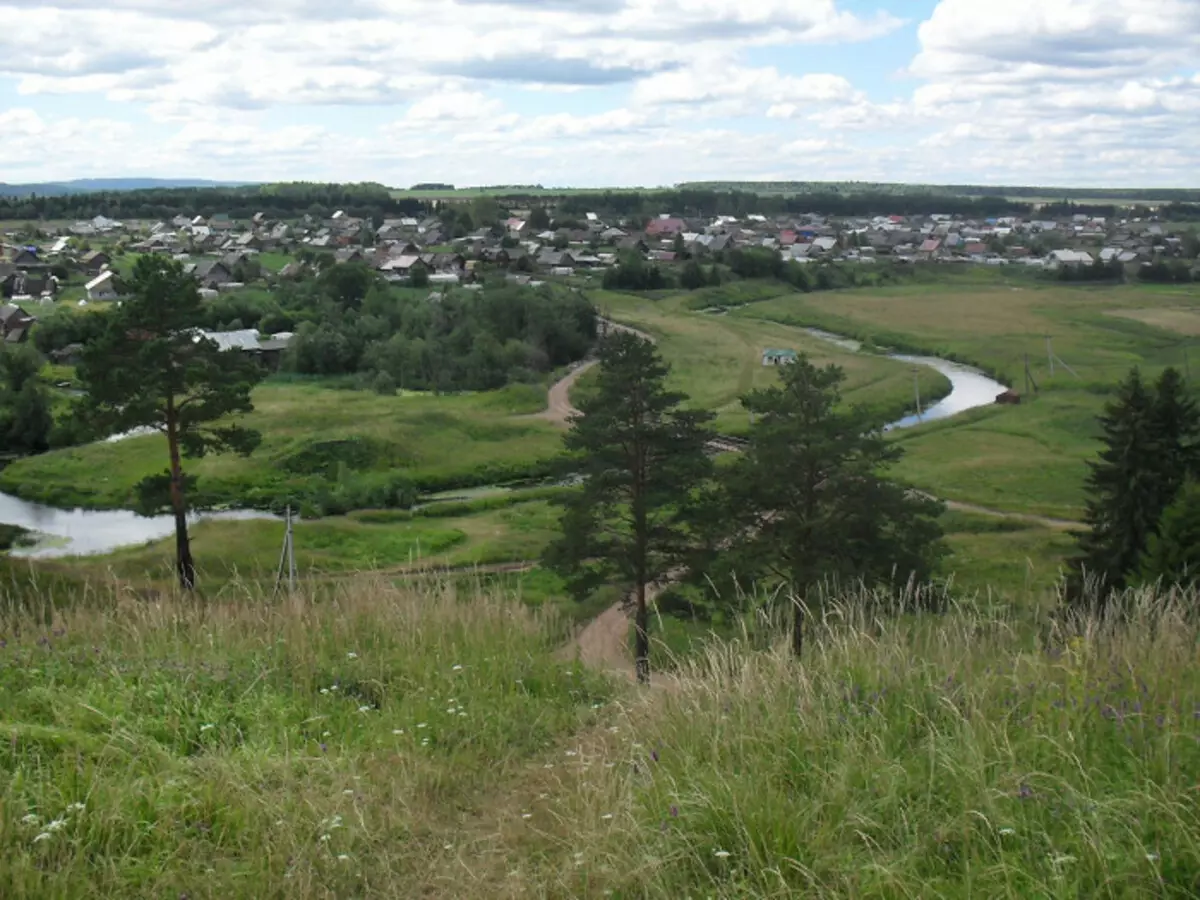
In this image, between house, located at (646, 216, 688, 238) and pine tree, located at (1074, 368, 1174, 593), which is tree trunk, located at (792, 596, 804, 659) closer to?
pine tree, located at (1074, 368, 1174, 593)

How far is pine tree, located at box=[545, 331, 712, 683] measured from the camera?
17.6 m

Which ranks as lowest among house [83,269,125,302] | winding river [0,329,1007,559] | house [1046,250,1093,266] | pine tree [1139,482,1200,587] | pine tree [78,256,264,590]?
winding river [0,329,1007,559]

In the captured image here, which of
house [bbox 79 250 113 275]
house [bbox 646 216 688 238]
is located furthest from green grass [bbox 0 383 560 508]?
house [bbox 646 216 688 238]

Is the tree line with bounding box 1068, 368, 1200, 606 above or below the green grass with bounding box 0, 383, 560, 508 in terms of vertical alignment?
above

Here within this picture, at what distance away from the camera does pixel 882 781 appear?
4219 millimetres

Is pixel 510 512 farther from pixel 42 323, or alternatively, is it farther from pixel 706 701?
pixel 42 323

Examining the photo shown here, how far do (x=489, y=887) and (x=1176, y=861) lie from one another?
2.30 m

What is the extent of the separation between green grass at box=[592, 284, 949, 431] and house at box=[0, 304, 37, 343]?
34.9 meters

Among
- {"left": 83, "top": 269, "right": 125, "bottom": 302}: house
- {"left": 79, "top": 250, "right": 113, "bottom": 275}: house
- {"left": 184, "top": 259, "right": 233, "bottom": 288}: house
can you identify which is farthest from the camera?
{"left": 79, "top": 250, "right": 113, "bottom": 275}: house

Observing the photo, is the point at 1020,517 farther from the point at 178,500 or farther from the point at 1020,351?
the point at 1020,351

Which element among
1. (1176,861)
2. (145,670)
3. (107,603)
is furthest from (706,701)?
(107,603)

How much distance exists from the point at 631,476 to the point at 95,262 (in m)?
86.5

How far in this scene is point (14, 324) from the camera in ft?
206

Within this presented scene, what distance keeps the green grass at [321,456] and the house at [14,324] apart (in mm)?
21630
